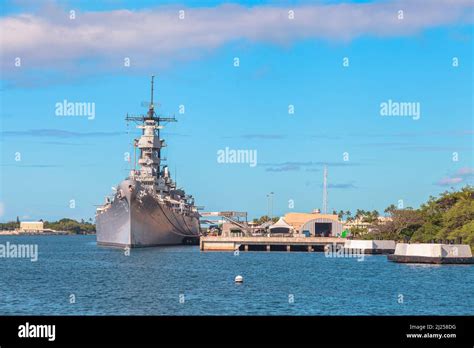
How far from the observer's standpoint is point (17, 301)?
2243 inches

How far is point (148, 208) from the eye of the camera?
139 m

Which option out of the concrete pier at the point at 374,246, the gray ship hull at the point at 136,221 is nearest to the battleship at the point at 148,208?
the gray ship hull at the point at 136,221

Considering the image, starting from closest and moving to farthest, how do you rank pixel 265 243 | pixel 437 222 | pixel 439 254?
pixel 439 254 → pixel 437 222 → pixel 265 243

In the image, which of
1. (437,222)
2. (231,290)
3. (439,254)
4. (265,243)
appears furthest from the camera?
(265,243)

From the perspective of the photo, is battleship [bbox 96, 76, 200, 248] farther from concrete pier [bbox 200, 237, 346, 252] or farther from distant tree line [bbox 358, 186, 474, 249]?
distant tree line [bbox 358, 186, 474, 249]

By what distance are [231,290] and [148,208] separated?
250 ft

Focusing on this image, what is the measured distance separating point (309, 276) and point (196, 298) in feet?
87.0

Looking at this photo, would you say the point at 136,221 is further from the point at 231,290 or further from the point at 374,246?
the point at 231,290

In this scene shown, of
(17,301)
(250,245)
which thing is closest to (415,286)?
(17,301)

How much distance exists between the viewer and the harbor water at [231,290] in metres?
52.3

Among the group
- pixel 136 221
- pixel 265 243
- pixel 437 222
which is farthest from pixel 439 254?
pixel 136 221

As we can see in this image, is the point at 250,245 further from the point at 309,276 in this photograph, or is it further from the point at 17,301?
the point at 17,301

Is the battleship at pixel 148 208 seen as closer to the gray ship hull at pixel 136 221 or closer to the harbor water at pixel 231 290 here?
the gray ship hull at pixel 136 221

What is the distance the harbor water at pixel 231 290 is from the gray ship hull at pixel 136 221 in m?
36.8
